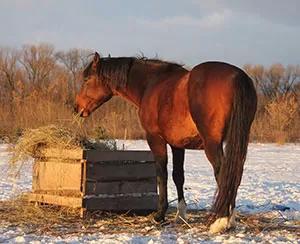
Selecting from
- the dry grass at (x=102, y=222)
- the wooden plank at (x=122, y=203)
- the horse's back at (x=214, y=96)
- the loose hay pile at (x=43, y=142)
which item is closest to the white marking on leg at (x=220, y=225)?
the dry grass at (x=102, y=222)

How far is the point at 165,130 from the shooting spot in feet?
15.7

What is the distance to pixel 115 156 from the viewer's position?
17.4ft

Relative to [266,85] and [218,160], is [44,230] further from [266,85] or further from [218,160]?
[266,85]

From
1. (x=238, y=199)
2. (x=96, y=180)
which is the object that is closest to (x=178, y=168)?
(x=96, y=180)

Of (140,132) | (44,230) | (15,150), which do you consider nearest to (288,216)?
(44,230)

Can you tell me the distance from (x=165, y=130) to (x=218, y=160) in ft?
2.66

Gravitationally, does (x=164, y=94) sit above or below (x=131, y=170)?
above

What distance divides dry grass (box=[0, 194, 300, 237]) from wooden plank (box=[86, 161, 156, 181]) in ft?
1.49

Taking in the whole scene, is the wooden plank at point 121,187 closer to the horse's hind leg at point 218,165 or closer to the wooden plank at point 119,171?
the wooden plank at point 119,171

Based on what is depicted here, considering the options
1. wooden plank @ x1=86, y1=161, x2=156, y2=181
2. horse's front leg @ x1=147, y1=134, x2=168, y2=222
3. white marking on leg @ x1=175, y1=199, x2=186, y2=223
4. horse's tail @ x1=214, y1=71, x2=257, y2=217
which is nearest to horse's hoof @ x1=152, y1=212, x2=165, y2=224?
horse's front leg @ x1=147, y1=134, x2=168, y2=222

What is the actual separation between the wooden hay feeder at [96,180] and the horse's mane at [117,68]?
0.94m

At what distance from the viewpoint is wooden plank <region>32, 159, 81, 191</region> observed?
17.0 feet

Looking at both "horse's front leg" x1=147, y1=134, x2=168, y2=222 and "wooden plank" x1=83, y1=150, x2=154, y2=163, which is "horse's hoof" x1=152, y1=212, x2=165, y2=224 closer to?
"horse's front leg" x1=147, y1=134, x2=168, y2=222

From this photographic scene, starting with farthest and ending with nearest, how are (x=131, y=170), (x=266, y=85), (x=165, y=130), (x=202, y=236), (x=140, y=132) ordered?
(x=266, y=85) < (x=140, y=132) < (x=131, y=170) < (x=165, y=130) < (x=202, y=236)
